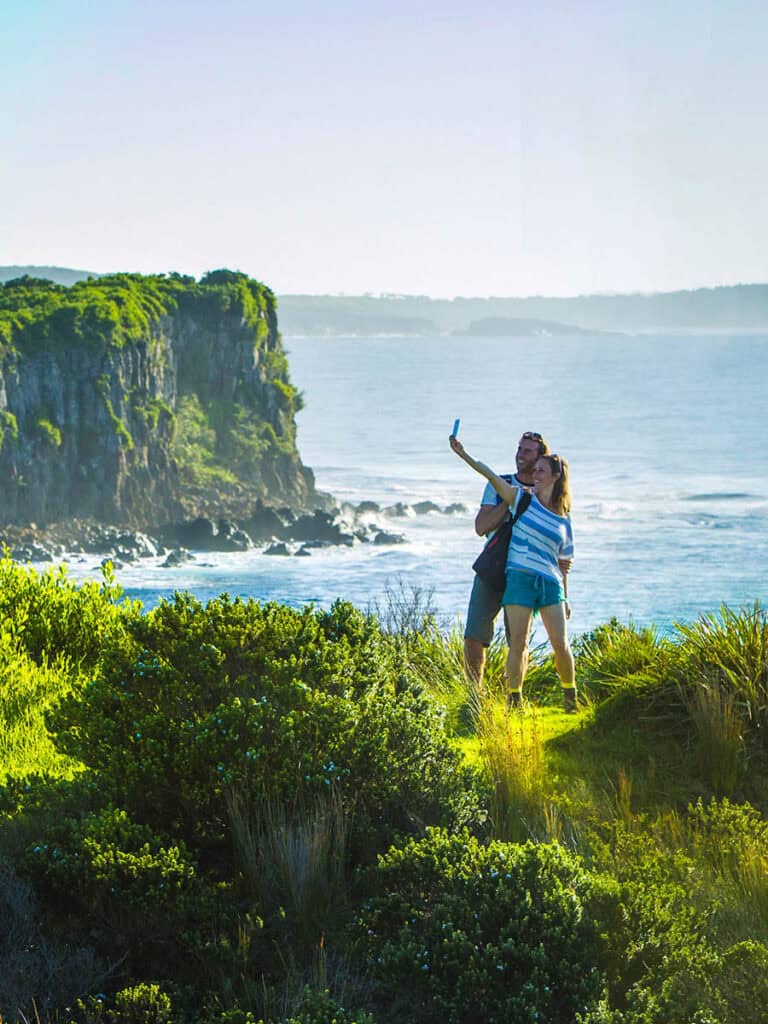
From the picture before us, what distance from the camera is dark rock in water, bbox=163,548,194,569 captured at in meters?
67.5

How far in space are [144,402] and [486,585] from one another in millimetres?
81002

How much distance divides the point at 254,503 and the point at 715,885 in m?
81.3

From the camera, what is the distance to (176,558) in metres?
67.8

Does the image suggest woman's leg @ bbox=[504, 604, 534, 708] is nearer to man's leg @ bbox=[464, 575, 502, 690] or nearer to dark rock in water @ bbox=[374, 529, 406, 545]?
man's leg @ bbox=[464, 575, 502, 690]

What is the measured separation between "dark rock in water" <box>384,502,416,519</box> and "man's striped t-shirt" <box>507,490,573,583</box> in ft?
256

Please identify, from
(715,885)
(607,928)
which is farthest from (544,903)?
(715,885)

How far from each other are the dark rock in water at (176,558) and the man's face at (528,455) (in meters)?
60.9

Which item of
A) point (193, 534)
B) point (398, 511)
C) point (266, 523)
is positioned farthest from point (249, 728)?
point (398, 511)

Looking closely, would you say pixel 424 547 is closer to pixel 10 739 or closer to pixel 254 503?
pixel 254 503

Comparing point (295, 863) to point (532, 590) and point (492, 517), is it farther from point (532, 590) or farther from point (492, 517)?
point (492, 517)

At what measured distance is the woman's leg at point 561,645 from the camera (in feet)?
24.4

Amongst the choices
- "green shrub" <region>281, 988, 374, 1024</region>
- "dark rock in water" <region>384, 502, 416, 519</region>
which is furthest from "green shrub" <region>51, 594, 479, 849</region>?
"dark rock in water" <region>384, 502, 416, 519</region>

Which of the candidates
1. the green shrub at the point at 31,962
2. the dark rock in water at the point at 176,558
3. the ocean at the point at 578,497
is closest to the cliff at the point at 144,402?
the ocean at the point at 578,497

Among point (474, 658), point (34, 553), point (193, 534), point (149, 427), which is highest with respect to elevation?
point (474, 658)
